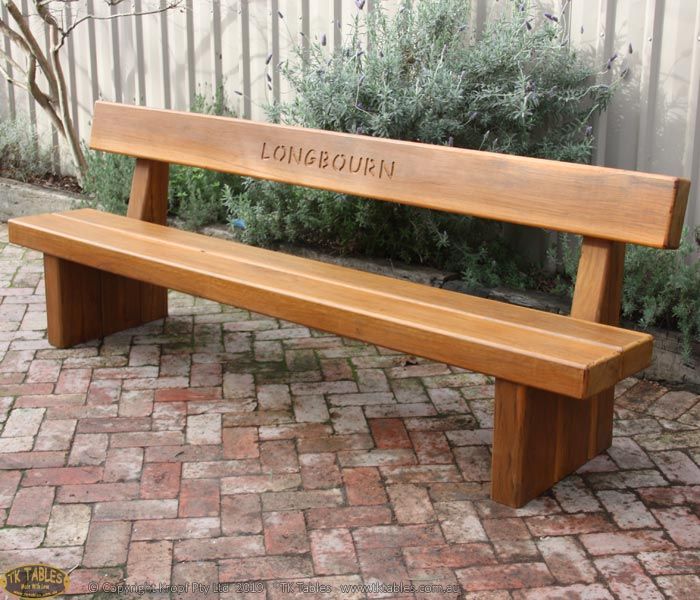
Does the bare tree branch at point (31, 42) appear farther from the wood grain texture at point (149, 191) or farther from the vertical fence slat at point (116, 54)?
the wood grain texture at point (149, 191)

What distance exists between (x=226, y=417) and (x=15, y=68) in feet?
13.4

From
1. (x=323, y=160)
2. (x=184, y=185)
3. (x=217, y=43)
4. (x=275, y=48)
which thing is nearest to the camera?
(x=323, y=160)

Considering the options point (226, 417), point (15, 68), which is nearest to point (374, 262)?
point (226, 417)

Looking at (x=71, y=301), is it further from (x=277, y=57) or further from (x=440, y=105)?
(x=277, y=57)

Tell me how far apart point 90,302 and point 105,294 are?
3.1 inches

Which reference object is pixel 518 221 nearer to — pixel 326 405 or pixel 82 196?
pixel 326 405

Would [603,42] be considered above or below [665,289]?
above

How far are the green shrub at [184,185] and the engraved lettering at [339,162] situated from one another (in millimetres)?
1701

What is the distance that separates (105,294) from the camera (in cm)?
482

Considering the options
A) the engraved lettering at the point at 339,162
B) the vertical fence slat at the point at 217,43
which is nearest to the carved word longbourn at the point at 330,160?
the engraved lettering at the point at 339,162

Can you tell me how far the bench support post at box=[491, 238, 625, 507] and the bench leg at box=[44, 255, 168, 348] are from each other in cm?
218

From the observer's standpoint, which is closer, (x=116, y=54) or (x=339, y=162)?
(x=339, y=162)

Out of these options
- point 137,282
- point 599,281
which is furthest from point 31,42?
point 599,281

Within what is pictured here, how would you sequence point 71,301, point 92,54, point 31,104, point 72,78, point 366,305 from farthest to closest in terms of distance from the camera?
point 31,104 < point 72,78 < point 92,54 < point 71,301 < point 366,305
